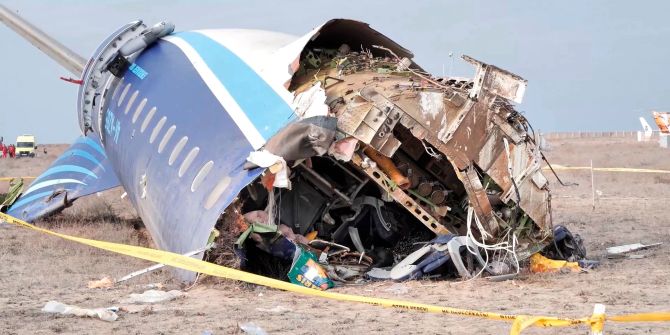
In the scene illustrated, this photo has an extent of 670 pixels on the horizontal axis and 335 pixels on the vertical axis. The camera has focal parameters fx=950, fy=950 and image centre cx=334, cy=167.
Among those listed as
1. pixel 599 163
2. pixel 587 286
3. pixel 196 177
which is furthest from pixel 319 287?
pixel 599 163

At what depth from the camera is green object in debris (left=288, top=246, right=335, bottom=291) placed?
1204 centimetres

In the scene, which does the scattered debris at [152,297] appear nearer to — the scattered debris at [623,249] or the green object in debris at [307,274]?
the green object in debris at [307,274]

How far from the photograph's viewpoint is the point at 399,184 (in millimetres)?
12789

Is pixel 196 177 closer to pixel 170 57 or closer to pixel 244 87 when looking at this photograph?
pixel 244 87

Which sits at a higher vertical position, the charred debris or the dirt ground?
the charred debris

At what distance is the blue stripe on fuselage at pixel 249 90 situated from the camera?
12.8 m

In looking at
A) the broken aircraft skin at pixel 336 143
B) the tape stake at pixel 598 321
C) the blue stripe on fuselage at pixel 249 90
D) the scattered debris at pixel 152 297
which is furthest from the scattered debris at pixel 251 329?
the blue stripe on fuselage at pixel 249 90

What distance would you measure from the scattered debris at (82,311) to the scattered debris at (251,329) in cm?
156

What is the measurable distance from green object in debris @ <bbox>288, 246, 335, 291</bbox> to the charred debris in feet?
0.05

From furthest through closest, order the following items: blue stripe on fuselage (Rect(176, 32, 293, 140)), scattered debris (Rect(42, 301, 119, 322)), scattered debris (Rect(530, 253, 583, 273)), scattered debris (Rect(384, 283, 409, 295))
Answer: scattered debris (Rect(530, 253, 583, 273)) → blue stripe on fuselage (Rect(176, 32, 293, 140)) → scattered debris (Rect(384, 283, 409, 295)) → scattered debris (Rect(42, 301, 119, 322))

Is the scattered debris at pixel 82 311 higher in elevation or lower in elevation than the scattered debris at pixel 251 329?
lower

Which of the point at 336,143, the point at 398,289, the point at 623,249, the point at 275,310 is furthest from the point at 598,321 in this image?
the point at 623,249

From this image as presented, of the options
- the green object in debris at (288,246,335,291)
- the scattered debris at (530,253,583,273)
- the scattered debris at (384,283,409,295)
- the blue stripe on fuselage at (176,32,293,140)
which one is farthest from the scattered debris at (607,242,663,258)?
the blue stripe on fuselage at (176,32,293,140)

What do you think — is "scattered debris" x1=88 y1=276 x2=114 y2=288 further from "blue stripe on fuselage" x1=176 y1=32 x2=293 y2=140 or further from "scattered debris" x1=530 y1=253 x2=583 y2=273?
"scattered debris" x1=530 y1=253 x2=583 y2=273
